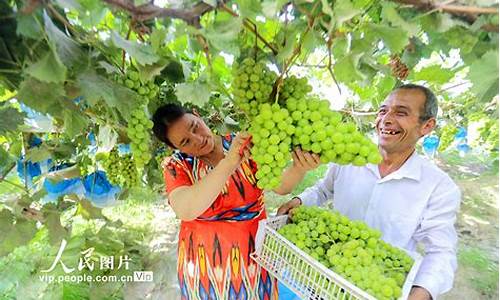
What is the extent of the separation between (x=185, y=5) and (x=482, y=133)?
12.5 feet

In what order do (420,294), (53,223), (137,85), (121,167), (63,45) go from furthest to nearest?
(121,167), (53,223), (420,294), (137,85), (63,45)

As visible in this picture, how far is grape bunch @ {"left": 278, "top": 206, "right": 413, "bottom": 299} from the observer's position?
1.28m

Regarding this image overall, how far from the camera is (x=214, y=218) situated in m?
1.84

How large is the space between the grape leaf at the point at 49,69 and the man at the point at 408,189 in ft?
4.16

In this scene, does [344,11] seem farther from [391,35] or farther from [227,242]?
[227,242]

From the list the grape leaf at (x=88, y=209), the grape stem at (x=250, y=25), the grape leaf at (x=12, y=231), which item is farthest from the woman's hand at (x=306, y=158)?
the grape leaf at (x=88, y=209)

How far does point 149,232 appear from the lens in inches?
191

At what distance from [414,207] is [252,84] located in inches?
46.1

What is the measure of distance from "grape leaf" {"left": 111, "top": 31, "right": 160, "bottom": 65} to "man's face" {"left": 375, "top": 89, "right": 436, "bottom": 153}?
130 centimetres

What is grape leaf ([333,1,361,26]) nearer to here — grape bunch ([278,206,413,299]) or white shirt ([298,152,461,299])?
grape bunch ([278,206,413,299])

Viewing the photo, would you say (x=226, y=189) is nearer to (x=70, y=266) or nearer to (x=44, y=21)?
(x=44, y=21)

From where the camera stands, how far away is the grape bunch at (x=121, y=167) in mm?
2154

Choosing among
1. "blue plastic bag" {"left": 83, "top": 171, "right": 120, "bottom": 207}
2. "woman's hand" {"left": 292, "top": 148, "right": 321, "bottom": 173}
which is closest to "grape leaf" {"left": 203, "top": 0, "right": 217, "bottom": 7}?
"woman's hand" {"left": 292, "top": 148, "right": 321, "bottom": 173}

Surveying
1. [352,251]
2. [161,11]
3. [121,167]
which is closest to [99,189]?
[121,167]
